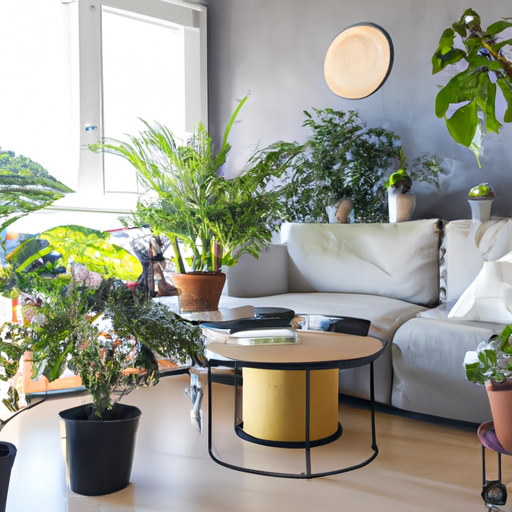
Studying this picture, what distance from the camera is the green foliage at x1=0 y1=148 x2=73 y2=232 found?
124cm

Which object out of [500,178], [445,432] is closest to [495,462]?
[445,432]

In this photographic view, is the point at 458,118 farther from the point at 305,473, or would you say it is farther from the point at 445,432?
the point at 445,432

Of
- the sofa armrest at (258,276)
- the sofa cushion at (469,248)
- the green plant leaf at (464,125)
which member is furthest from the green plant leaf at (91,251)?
the sofa cushion at (469,248)

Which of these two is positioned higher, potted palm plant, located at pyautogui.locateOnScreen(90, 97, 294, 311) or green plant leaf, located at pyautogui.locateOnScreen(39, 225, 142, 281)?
potted palm plant, located at pyautogui.locateOnScreen(90, 97, 294, 311)

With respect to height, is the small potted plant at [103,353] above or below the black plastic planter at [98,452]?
above

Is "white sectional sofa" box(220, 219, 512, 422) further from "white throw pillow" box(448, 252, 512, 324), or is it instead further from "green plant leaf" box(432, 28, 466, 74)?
"green plant leaf" box(432, 28, 466, 74)

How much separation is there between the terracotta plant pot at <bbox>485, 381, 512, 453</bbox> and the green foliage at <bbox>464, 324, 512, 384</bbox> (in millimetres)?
27

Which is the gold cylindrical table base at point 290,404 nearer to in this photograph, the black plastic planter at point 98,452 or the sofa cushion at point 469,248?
the black plastic planter at point 98,452

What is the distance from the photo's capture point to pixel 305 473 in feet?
5.90

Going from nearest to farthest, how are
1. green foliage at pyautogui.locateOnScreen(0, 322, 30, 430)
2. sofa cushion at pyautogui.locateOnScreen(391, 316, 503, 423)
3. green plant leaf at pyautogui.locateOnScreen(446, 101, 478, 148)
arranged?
1. green plant leaf at pyautogui.locateOnScreen(446, 101, 478, 148)
2. green foliage at pyautogui.locateOnScreen(0, 322, 30, 430)
3. sofa cushion at pyautogui.locateOnScreen(391, 316, 503, 423)

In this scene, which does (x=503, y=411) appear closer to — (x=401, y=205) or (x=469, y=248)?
(x=469, y=248)

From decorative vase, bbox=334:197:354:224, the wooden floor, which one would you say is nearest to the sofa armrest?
decorative vase, bbox=334:197:354:224

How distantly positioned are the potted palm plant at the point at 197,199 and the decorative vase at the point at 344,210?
151cm

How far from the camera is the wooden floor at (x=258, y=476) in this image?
5.24 feet
